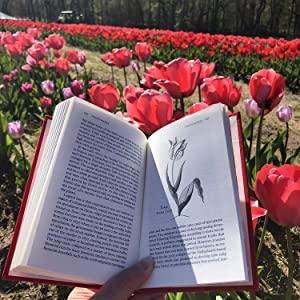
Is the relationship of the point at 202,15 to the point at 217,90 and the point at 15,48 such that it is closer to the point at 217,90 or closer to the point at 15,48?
the point at 15,48

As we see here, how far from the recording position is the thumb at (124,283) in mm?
731

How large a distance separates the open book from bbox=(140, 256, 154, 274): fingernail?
0.01 metres

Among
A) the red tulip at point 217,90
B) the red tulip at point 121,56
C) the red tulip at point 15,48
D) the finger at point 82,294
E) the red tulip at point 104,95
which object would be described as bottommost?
the finger at point 82,294

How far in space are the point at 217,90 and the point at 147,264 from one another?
0.73 metres

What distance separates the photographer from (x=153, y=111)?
107cm

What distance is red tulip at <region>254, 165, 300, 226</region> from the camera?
80 centimetres

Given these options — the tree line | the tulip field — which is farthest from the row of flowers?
the tree line

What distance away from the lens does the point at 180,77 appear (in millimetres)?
1292

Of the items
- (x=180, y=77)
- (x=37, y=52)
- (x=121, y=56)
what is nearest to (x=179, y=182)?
(x=180, y=77)

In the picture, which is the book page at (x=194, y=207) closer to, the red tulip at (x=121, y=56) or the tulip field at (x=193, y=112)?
the tulip field at (x=193, y=112)

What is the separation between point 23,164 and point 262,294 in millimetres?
1503

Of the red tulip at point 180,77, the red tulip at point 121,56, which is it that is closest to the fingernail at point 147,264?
the red tulip at point 180,77

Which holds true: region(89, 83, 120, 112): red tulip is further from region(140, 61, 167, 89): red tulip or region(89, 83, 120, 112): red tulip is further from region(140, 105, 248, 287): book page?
region(140, 105, 248, 287): book page

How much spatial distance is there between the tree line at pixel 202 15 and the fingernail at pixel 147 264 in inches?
753
